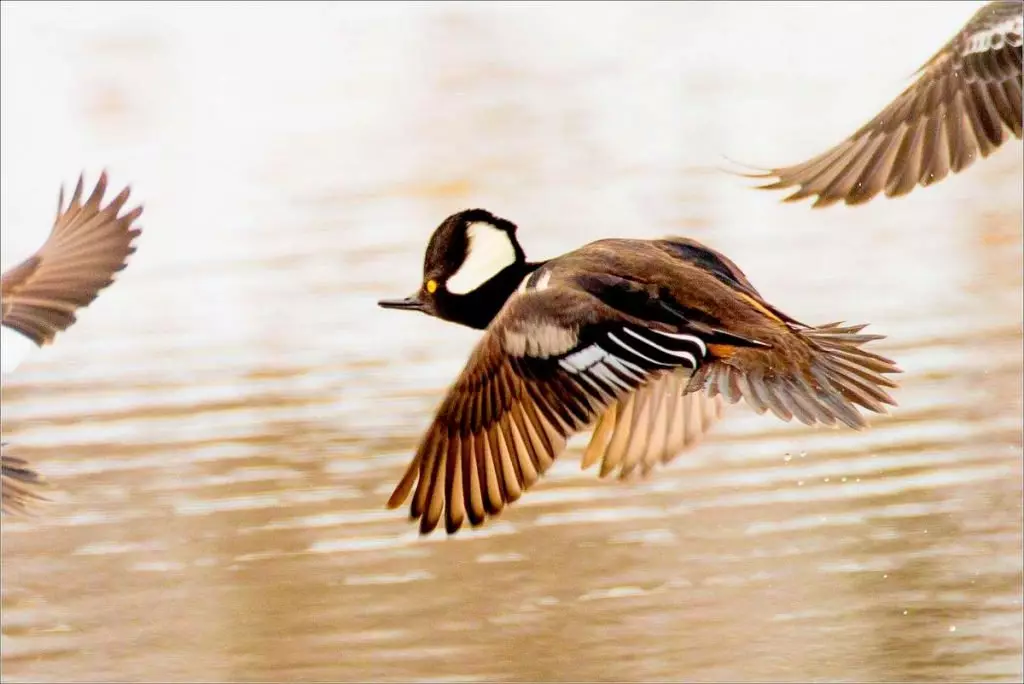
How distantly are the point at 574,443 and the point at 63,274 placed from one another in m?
1.15

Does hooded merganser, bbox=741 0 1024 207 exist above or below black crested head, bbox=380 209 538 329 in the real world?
above

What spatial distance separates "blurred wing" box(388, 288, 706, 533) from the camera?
2.98m

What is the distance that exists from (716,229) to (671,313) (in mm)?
1861

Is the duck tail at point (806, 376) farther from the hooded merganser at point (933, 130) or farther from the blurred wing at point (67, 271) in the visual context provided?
the blurred wing at point (67, 271)

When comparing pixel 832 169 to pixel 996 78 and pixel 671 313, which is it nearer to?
pixel 996 78

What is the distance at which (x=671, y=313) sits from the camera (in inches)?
122

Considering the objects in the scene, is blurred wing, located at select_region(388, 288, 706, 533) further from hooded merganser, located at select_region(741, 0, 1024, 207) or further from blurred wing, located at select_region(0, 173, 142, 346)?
blurred wing, located at select_region(0, 173, 142, 346)

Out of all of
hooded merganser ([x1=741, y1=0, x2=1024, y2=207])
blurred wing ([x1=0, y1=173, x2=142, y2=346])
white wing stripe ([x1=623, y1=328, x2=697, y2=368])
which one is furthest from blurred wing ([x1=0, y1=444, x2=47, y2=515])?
hooded merganser ([x1=741, y1=0, x2=1024, y2=207])

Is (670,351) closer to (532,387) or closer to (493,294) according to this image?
(532,387)

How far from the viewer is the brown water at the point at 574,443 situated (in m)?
3.45

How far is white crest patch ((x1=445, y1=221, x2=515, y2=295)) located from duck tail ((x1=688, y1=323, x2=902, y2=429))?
0.47 m

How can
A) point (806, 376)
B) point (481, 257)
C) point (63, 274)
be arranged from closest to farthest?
point (806, 376) → point (481, 257) → point (63, 274)

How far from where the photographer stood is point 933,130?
3570mm

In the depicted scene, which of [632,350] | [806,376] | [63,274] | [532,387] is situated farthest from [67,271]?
[806,376]
